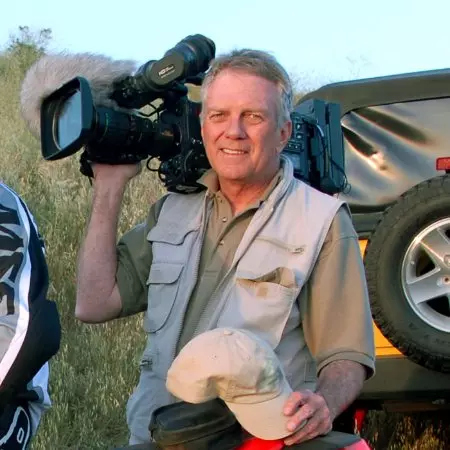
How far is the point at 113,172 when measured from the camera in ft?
10.2

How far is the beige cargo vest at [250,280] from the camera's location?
2740 mm

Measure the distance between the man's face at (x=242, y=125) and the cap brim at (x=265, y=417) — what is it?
0.79 metres

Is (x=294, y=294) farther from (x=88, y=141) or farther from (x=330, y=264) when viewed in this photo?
(x=88, y=141)

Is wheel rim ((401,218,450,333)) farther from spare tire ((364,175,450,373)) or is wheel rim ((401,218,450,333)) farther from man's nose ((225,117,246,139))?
man's nose ((225,117,246,139))

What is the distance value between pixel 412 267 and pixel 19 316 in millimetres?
2518

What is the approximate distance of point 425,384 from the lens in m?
4.66

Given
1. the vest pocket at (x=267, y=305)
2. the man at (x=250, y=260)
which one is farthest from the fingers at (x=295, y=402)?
the vest pocket at (x=267, y=305)

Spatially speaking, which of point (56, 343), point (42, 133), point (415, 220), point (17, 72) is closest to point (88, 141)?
point (42, 133)

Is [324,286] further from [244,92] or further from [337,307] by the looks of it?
[244,92]

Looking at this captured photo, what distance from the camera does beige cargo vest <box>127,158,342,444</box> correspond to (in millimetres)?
2740

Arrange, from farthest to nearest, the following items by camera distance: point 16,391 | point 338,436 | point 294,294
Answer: point 294,294 → point 16,391 → point 338,436

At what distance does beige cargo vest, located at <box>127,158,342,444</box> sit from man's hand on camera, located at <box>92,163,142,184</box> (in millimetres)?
182

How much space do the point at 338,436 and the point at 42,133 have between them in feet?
3.91

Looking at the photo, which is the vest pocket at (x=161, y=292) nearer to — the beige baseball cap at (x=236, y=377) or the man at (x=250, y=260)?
the man at (x=250, y=260)
